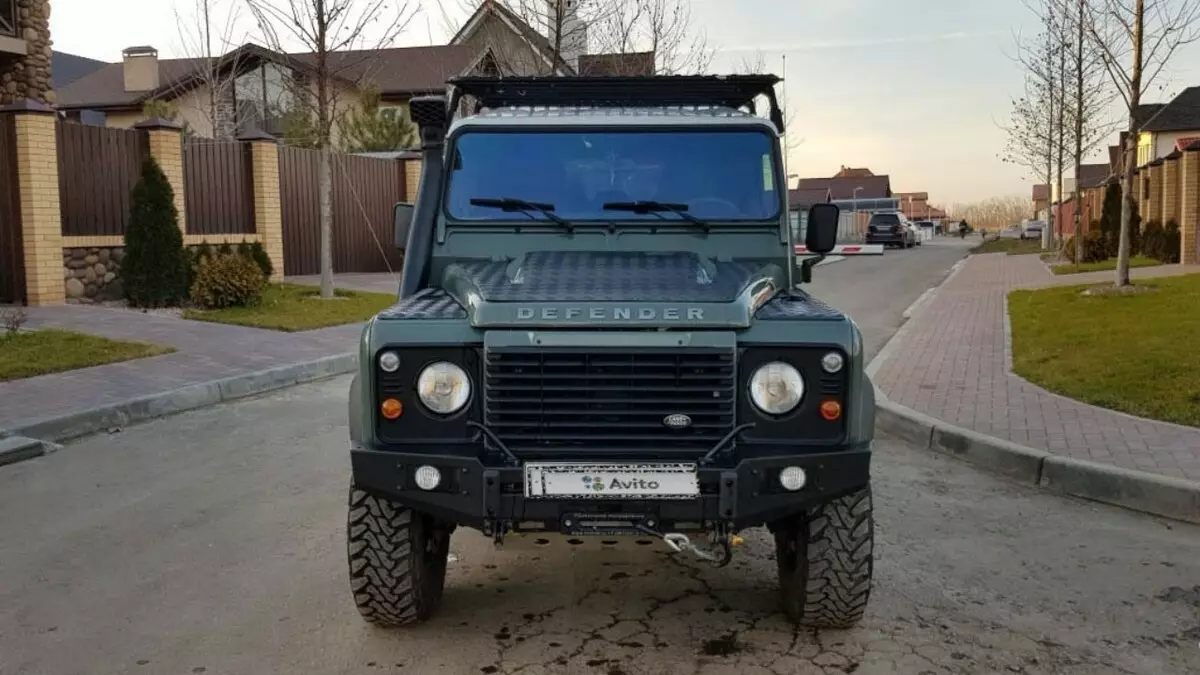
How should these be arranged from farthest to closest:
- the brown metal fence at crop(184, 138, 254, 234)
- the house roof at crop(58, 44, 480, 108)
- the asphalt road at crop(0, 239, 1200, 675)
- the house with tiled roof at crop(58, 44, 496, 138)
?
1. the house roof at crop(58, 44, 480, 108)
2. the house with tiled roof at crop(58, 44, 496, 138)
3. the brown metal fence at crop(184, 138, 254, 234)
4. the asphalt road at crop(0, 239, 1200, 675)

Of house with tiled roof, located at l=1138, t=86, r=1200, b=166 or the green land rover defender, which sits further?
house with tiled roof, located at l=1138, t=86, r=1200, b=166

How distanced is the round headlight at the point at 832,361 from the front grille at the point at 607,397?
0.32 m

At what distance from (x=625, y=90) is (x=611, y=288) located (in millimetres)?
1921

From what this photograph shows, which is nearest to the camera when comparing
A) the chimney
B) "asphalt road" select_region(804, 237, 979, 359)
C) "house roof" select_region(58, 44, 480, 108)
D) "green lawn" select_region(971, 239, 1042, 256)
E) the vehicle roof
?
the vehicle roof

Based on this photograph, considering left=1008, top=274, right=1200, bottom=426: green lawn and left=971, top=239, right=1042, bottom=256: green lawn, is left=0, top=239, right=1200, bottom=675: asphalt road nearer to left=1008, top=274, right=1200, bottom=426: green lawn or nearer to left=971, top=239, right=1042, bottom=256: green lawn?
left=1008, top=274, right=1200, bottom=426: green lawn

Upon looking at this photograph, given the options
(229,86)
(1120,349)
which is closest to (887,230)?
(229,86)

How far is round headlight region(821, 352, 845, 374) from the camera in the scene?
3520 mm

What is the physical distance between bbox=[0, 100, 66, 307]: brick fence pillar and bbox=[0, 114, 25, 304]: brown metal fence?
8 cm

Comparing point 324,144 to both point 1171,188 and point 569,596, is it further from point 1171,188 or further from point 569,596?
point 1171,188

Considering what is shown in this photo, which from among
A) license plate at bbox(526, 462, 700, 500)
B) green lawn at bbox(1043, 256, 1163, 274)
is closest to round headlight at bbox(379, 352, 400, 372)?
license plate at bbox(526, 462, 700, 500)

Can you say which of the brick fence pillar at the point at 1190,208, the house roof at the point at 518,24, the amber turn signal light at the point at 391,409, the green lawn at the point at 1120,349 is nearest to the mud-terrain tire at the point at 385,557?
the amber turn signal light at the point at 391,409

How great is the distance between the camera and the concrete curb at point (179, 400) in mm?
7844

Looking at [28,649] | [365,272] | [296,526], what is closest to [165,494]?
[296,526]

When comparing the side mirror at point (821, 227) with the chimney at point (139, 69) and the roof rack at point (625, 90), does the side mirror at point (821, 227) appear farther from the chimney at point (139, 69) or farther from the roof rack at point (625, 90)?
the chimney at point (139, 69)
